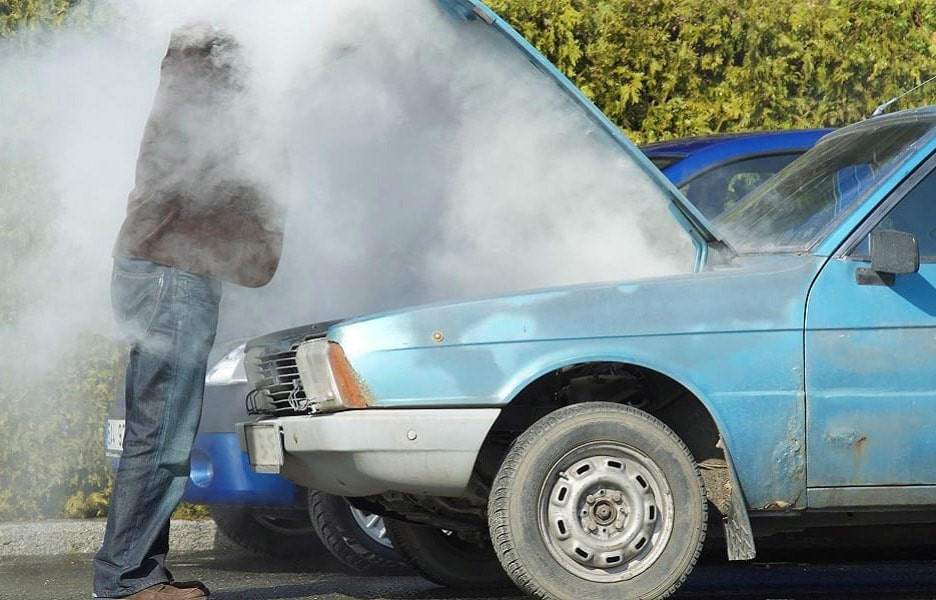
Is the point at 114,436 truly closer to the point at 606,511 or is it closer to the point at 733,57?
the point at 606,511

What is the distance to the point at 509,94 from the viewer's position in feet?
18.6

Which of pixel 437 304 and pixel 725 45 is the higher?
pixel 725 45

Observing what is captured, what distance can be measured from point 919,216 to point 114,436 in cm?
341

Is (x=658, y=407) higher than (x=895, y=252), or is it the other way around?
(x=895, y=252)

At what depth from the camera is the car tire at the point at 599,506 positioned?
4770 mm

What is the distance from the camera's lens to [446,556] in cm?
588

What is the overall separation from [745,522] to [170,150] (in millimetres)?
2300

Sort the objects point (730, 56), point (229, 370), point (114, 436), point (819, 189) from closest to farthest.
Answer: point (819, 189), point (229, 370), point (114, 436), point (730, 56)

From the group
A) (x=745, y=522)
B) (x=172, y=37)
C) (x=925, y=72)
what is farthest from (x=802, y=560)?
(x=925, y=72)

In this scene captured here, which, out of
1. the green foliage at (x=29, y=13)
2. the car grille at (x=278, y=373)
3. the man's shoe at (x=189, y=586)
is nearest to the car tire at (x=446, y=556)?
the car grille at (x=278, y=373)

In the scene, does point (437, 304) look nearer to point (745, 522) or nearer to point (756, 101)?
point (745, 522)

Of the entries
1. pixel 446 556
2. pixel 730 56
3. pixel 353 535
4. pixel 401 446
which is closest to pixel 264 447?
pixel 401 446

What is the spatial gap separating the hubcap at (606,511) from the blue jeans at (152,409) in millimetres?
1365

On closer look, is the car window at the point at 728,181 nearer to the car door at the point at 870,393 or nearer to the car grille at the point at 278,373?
the car door at the point at 870,393
